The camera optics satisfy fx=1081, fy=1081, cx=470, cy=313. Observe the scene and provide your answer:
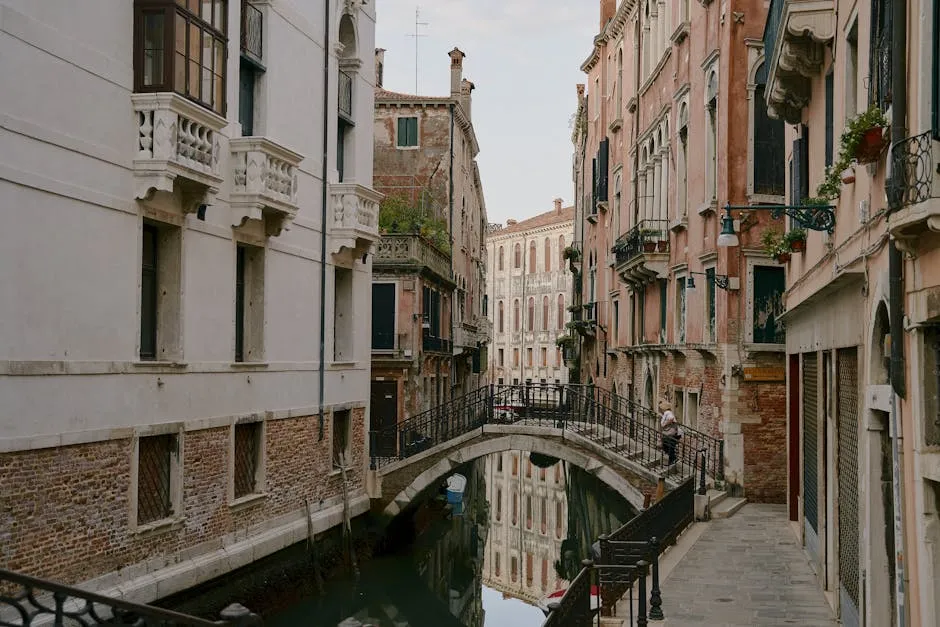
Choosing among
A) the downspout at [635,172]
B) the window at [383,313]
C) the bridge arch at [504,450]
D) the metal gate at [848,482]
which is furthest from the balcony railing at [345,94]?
the downspout at [635,172]

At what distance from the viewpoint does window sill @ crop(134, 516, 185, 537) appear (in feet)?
39.2

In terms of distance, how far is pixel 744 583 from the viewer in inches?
Answer: 476

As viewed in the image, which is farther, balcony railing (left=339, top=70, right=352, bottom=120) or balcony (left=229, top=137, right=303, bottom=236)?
balcony railing (left=339, top=70, right=352, bottom=120)

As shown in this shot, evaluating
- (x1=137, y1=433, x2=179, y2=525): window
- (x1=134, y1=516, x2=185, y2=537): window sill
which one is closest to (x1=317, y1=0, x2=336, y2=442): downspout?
(x1=137, y1=433, x2=179, y2=525): window

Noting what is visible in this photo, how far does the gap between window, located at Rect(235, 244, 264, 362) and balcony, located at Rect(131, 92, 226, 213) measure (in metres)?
2.99

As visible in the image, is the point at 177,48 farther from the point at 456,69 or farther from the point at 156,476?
the point at 456,69

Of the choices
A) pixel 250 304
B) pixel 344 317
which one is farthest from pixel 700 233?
pixel 250 304

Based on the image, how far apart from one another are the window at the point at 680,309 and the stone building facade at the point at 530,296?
134 ft

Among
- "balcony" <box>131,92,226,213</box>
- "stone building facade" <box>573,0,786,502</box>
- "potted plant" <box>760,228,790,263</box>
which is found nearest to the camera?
"balcony" <box>131,92,226,213</box>

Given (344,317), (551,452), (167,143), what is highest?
(167,143)

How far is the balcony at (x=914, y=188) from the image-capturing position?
5887 mm

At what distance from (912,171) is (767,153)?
13326 mm

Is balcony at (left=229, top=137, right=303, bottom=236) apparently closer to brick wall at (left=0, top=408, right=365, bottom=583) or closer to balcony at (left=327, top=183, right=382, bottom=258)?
brick wall at (left=0, top=408, right=365, bottom=583)

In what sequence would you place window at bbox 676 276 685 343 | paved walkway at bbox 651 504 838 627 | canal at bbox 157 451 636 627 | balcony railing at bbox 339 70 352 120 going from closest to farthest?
paved walkway at bbox 651 504 838 627 < canal at bbox 157 451 636 627 < balcony railing at bbox 339 70 352 120 < window at bbox 676 276 685 343
